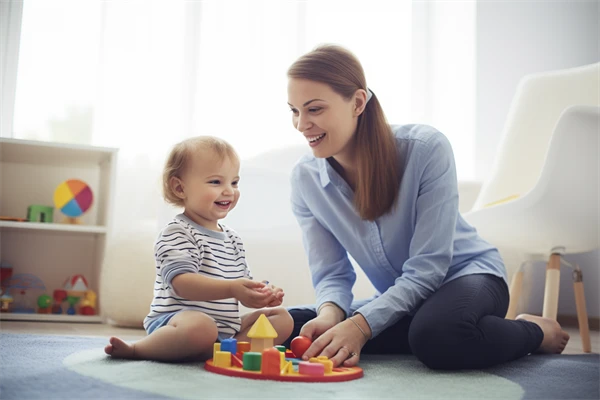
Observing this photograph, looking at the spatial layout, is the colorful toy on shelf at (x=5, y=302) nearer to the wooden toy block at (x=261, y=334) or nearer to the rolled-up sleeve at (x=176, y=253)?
the rolled-up sleeve at (x=176, y=253)

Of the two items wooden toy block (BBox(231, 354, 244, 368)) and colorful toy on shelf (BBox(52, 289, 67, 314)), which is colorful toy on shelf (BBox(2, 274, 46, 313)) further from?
wooden toy block (BBox(231, 354, 244, 368))

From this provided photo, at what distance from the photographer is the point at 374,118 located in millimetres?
1424

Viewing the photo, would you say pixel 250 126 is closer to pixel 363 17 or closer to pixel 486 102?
pixel 363 17

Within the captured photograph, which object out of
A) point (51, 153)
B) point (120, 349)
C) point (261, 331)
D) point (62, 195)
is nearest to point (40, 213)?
point (62, 195)

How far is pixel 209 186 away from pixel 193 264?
0.18 m

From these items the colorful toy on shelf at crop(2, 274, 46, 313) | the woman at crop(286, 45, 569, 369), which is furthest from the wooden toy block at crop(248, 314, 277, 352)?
the colorful toy on shelf at crop(2, 274, 46, 313)

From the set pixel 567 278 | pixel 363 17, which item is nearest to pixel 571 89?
pixel 567 278

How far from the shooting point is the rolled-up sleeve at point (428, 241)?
1290 mm

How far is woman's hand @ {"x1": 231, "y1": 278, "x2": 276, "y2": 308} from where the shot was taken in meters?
1.11

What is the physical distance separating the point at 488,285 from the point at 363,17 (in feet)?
8.40

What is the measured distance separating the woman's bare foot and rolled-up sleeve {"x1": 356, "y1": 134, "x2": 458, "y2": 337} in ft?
1.18

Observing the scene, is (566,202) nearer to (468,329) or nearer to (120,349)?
(468,329)

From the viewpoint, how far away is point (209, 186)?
51.4 inches

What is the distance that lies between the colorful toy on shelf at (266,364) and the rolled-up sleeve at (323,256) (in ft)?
1.16
